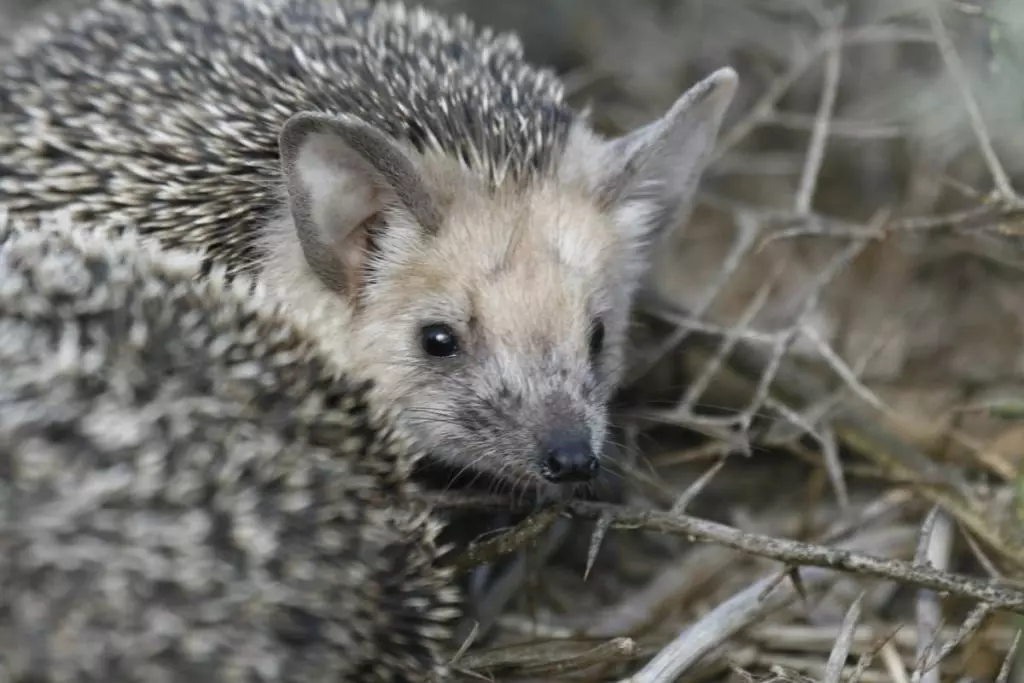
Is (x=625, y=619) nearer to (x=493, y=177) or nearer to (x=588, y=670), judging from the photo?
(x=588, y=670)

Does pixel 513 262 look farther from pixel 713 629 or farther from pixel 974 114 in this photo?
pixel 974 114

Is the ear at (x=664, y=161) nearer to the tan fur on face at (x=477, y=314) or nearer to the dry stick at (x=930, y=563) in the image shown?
the tan fur on face at (x=477, y=314)

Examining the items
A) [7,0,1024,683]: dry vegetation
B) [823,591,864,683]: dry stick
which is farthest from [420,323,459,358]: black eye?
[823,591,864,683]: dry stick

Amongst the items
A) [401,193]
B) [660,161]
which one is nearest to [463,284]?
[401,193]

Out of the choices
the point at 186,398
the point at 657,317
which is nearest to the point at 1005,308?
the point at 657,317

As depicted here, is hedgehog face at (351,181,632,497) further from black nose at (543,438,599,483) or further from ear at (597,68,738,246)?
ear at (597,68,738,246)

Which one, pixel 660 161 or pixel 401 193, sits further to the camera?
pixel 660 161
